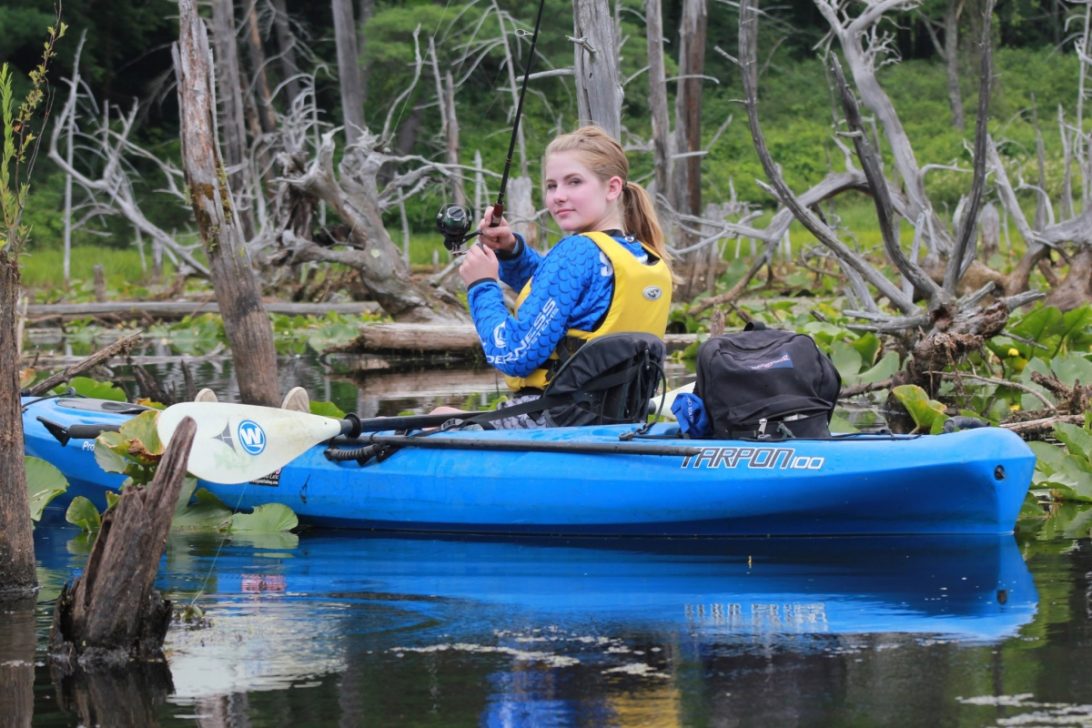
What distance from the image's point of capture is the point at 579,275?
5129 millimetres

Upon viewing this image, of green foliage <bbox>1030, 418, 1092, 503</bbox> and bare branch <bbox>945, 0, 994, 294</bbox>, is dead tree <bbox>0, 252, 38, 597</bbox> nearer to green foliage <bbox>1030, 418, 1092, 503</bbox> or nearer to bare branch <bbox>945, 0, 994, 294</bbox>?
green foliage <bbox>1030, 418, 1092, 503</bbox>

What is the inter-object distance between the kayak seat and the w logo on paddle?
32.4 inches

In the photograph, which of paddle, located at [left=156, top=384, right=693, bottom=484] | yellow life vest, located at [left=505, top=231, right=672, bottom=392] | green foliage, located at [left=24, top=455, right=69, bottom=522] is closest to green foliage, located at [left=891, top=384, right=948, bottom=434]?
yellow life vest, located at [left=505, top=231, right=672, bottom=392]

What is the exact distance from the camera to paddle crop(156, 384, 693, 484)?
545cm

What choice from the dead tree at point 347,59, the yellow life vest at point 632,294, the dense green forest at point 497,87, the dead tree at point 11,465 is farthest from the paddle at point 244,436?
the dense green forest at point 497,87

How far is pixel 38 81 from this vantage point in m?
4.25

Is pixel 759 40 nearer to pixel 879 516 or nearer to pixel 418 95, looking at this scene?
pixel 418 95

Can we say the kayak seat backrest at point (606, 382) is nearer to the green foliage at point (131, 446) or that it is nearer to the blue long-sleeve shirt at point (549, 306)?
the blue long-sleeve shirt at point (549, 306)

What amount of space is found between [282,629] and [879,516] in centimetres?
203

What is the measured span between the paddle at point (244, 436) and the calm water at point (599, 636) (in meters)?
0.27

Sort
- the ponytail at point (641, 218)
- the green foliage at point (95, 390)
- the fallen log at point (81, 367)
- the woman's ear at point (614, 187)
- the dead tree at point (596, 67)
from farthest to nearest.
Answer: the dead tree at point (596, 67) < the green foliage at point (95, 390) < the fallen log at point (81, 367) < the ponytail at point (641, 218) < the woman's ear at point (614, 187)

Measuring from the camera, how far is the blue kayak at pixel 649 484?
4.82 metres

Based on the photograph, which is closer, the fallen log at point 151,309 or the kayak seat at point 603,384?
the kayak seat at point 603,384

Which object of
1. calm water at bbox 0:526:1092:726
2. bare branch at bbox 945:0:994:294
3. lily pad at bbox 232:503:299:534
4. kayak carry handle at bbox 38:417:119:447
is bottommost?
calm water at bbox 0:526:1092:726
